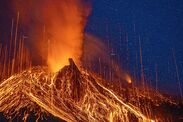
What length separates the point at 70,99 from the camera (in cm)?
2631

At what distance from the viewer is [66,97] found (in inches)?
1053

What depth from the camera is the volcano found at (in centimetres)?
2208

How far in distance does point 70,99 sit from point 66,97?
1.87ft

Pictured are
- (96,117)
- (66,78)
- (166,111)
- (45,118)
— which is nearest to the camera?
(45,118)

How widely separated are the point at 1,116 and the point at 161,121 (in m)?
14.9

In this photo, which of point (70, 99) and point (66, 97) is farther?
point (66, 97)

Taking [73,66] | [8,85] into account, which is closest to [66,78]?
[73,66]

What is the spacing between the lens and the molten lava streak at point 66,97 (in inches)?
880

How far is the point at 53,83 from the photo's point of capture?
91.5 ft

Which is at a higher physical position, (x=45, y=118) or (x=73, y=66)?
(x=73, y=66)

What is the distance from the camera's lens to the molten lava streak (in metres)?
22.3

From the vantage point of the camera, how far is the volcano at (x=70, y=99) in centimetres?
2208

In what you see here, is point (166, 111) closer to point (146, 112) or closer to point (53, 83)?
point (146, 112)

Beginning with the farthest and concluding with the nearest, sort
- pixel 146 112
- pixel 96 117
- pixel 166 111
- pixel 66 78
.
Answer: pixel 166 111
pixel 146 112
pixel 66 78
pixel 96 117
